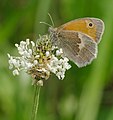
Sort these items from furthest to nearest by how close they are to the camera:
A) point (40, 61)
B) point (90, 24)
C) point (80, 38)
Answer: point (80, 38)
point (90, 24)
point (40, 61)

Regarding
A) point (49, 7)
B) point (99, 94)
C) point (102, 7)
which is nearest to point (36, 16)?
point (49, 7)

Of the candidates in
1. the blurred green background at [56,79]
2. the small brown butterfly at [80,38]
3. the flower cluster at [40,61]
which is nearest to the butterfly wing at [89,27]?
the small brown butterfly at [80,38]

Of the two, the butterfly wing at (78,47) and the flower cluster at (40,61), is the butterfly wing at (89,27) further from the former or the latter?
the flower cluster at (40,61)

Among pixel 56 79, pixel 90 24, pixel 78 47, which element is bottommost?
pixel 78 47

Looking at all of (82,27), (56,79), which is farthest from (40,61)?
(56,79)

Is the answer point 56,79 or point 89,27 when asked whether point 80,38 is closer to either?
point 89,27

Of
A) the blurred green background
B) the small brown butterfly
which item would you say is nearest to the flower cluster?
the small brown butterfly
